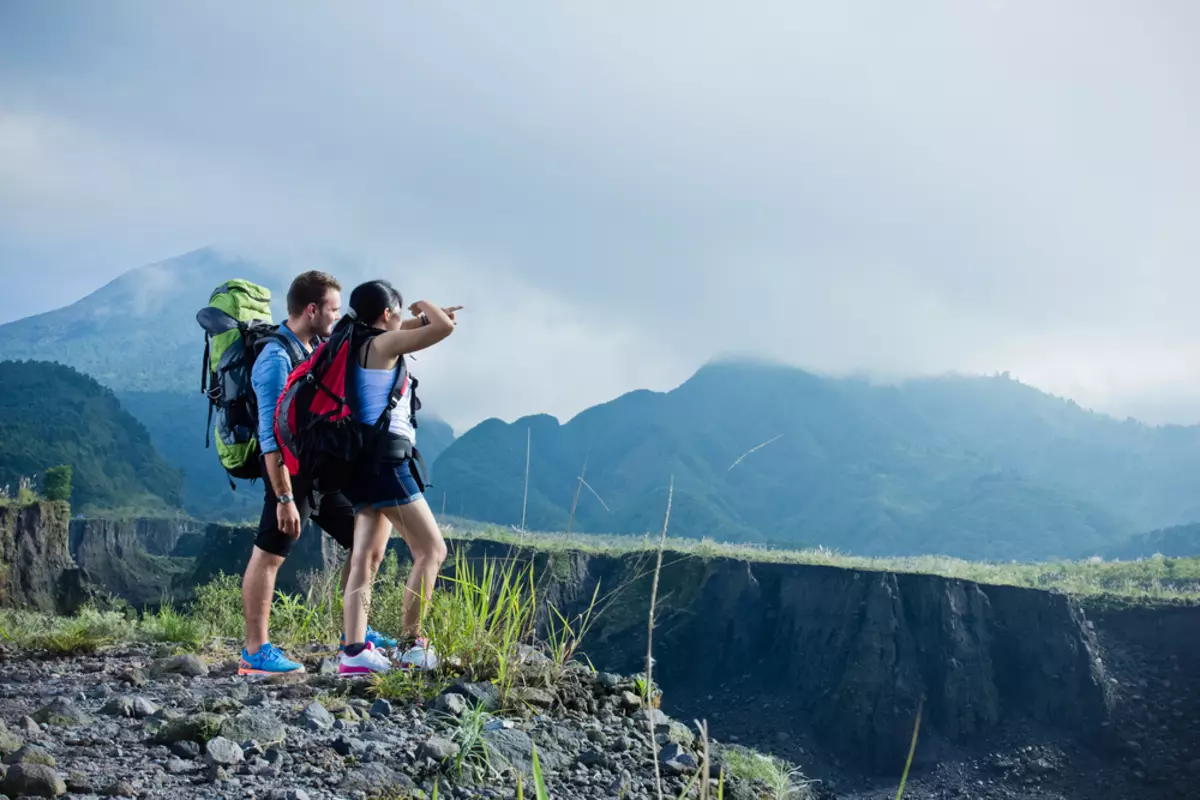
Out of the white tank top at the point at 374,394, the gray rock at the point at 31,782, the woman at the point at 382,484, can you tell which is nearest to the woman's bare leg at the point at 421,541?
the woman at the point at 382,484

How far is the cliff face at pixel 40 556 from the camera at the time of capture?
890 inches

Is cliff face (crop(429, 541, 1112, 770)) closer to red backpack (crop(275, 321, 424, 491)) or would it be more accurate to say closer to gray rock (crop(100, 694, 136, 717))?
red backpack (crop(275, 321, 424, 491))

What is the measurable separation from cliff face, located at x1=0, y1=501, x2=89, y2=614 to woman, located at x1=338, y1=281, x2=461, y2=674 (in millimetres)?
21482

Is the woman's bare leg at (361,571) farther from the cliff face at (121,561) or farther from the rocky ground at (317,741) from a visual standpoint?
the cliff face at (121,561)

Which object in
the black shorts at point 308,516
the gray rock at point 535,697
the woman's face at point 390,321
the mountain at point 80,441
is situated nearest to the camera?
the gray rock at point 535,697

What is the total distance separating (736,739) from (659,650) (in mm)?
11076

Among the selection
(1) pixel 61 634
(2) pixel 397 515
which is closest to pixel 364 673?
(2) pixel 397 515

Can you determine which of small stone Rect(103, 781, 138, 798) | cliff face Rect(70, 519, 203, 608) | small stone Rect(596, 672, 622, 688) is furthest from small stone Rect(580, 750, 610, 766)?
cliff face Rect(70, 519, 203, 608)

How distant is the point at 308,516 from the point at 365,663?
84cm

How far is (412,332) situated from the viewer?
11.9ft

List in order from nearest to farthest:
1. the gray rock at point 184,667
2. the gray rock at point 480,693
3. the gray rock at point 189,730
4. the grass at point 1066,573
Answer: the gray rock at point 189,730 → the gray rock at point 480,693 → the gray rock at point 184,667 → the grass at point 1066,573

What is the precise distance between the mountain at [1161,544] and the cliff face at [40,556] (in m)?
124

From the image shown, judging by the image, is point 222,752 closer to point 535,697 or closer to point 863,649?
point 535,697

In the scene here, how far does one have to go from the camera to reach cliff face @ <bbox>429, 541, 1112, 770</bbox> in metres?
43.4
